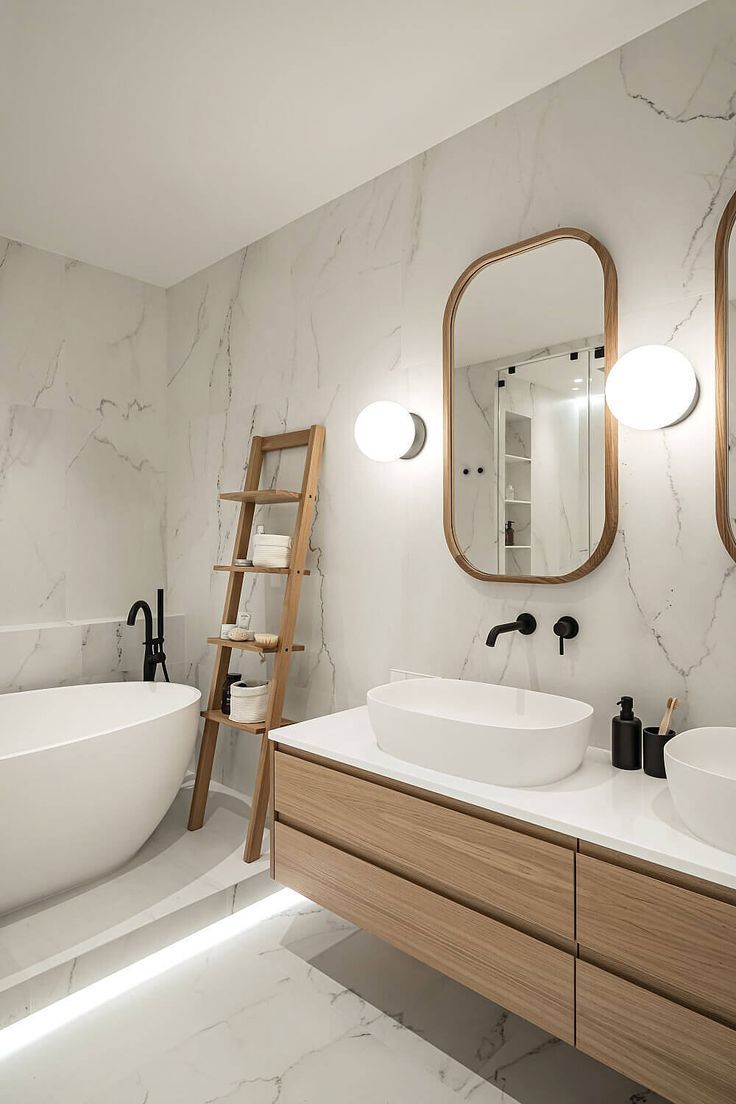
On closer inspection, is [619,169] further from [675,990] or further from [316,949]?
[316,949]

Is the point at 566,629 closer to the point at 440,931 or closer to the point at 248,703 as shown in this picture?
the point at 440,931

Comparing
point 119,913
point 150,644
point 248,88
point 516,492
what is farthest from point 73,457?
point 516,492

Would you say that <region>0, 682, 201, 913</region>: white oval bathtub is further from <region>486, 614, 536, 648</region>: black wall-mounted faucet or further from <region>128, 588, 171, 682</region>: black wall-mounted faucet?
<region>486, 614, 536, 648</region>: black wall-mounted faucet

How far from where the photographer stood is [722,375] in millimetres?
1559

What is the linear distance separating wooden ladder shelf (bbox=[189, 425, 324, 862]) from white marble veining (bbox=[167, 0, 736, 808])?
0.29 ft

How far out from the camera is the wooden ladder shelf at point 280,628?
8.13 ft

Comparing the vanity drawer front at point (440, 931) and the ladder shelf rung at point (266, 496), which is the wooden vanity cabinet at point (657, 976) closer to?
the vanity drawer front at point (440, 931)

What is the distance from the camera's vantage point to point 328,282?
2.59 meters

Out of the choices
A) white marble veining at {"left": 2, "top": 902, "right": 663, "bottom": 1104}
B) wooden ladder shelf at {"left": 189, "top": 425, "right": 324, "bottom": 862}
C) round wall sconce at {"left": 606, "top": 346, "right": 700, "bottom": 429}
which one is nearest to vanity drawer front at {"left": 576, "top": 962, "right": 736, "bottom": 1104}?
white marble veining at {"left": 2, "top": 902, "right": 663, "bottom": 1104}

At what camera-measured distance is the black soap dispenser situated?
5.24 ft

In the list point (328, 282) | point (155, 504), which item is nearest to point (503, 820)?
point (328, 282)

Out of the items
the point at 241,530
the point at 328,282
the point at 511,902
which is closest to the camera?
the point at 511,902

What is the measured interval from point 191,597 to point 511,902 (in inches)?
90.6

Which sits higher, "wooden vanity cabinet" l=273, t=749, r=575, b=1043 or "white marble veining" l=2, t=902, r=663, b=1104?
"wooden vanity cabinet" l=273, t=749, r=575, b=1043
